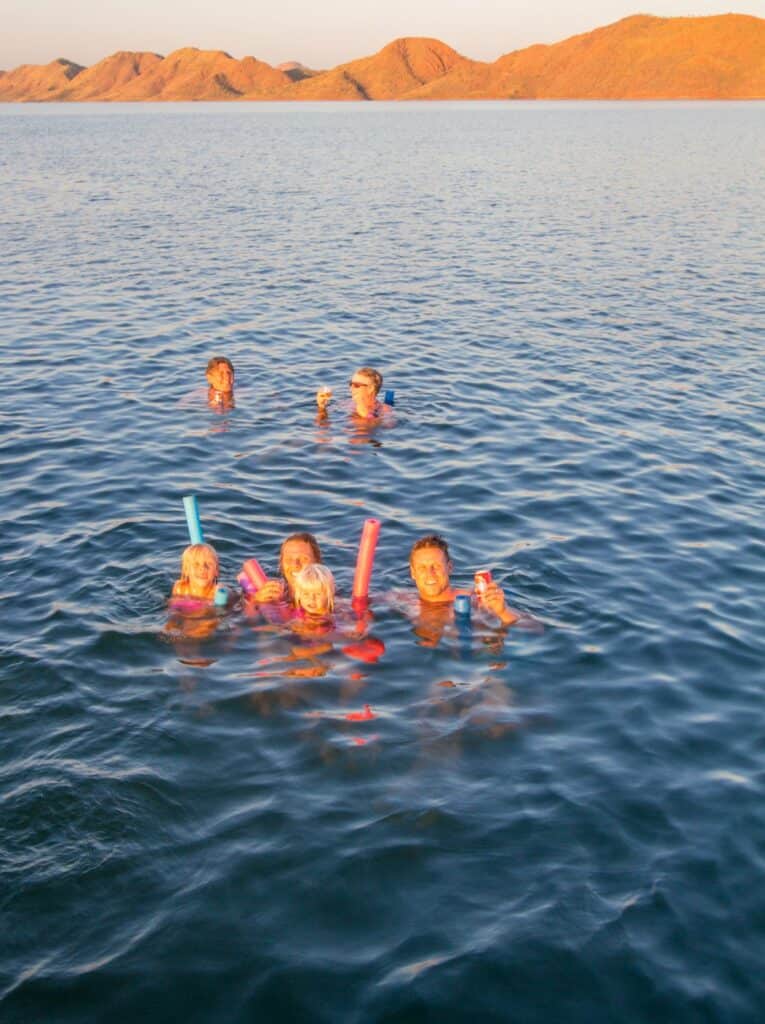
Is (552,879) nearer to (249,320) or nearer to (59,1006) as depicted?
(59,1006)

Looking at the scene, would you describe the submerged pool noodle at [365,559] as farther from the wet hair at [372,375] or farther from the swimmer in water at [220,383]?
the swimmer in water at [220,383]

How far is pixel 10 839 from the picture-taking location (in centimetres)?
703

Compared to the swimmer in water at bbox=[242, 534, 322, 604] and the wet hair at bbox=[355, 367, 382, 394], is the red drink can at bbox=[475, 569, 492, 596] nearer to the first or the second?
the swimmer in water at bbox=[242, 534, 322, 604]

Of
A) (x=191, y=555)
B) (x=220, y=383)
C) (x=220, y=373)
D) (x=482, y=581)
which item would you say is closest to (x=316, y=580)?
(x=191, y=555)

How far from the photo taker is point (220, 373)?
17.0m

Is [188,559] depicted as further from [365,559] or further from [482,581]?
[482,581]

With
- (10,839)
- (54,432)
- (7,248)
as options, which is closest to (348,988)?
(10,839)

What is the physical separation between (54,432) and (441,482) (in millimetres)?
6465

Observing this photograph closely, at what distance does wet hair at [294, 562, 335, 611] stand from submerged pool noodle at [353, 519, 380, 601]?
0.48 m

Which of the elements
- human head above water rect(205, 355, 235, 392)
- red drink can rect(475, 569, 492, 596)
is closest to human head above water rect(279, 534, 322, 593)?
red drink can rect(475, 569, 492, 596)

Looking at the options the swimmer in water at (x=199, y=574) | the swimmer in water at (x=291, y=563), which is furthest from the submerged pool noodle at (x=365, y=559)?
the swimmer in water at (x=199, y=574)

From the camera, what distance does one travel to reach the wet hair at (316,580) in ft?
31.4

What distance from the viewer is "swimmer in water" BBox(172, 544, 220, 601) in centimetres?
1013

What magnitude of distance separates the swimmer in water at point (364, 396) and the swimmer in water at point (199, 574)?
6.80 meters
